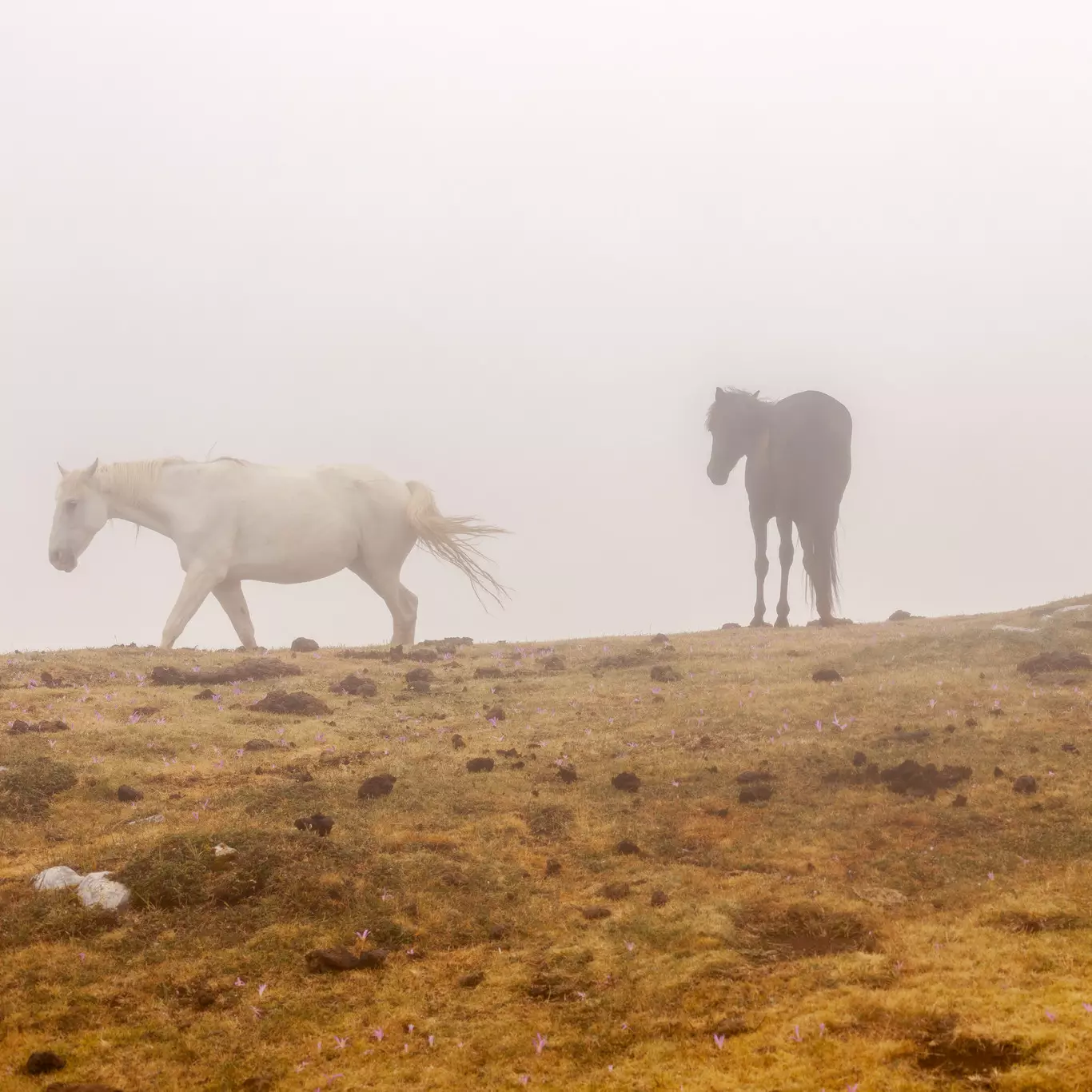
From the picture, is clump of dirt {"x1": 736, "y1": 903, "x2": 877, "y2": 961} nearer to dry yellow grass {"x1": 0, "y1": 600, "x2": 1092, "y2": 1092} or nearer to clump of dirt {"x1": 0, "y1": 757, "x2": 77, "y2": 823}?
dry yellow grass {"x1": 0, "y1": 600, "x2": 1092, "y2": 1092}

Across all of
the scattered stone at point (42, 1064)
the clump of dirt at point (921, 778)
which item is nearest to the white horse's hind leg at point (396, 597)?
the clump of dirt at point (921, 778)

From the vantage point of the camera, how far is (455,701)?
522 inches

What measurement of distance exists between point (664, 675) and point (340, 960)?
8345 millimetres

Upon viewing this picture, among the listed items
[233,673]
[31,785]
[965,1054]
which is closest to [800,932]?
[965,1054]

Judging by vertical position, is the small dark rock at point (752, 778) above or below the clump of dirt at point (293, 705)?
below

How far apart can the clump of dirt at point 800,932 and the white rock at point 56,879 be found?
472 cm

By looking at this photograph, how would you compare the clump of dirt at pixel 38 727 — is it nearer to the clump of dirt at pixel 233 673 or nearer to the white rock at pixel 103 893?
the clump of dirt at pixel 233 673

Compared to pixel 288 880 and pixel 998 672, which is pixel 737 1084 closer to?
pixel 288 880

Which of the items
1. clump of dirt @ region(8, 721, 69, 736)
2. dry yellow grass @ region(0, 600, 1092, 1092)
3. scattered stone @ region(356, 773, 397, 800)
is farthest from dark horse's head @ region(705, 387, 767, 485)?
clump of dirt @ region(8, 721, 69, 736)

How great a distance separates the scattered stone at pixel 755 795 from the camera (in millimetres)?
8938

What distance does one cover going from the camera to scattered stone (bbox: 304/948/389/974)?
20.8ft

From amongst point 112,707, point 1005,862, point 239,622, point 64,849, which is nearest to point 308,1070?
point 64,849

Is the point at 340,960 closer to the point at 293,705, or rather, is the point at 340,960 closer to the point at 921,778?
the point at 921,778

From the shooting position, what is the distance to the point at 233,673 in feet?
47.5
